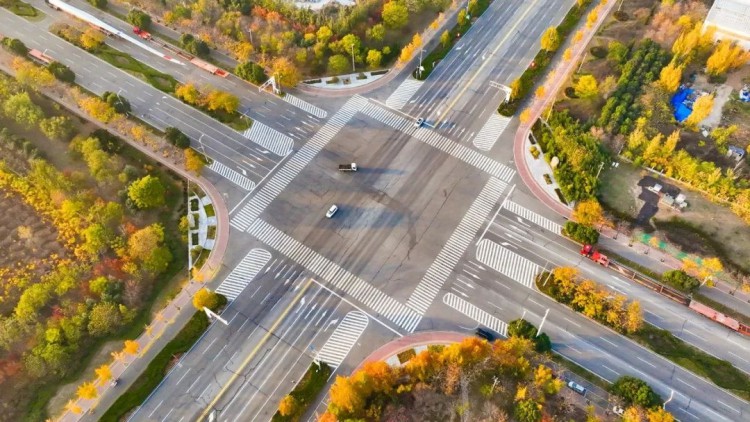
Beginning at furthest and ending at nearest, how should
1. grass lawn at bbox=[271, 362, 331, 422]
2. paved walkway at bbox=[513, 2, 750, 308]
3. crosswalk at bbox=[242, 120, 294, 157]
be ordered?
crosswalk at bbox=[242, 120, 294, 157]
paved walkway at bbox=[513, 2, 750, 308]
grass lawn at bbox=[271, 362, 331, 422]

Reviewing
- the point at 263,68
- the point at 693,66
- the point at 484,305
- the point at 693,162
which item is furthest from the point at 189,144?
the point at 693,66

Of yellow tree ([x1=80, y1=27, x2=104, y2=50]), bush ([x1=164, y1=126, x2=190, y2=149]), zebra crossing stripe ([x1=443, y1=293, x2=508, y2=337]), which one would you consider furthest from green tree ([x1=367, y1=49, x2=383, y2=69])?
yellow tree ([x1=80, y1=27, x2=104, y2=50])

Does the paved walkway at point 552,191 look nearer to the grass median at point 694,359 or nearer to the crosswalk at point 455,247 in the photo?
the crosswalk at point 455,247

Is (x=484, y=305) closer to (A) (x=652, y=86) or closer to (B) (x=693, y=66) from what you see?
(A) (x=652, y=86)

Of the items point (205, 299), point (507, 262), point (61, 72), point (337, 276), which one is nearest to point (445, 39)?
point (507, 262)

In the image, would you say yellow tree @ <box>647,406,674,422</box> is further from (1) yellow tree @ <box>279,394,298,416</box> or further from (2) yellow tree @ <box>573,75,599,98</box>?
(2) yellow tree @ <box>573,75,599,98</box>

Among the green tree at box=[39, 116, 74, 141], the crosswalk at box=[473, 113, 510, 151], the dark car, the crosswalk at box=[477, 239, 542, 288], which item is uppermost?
the green tree at box=[39, 116, 74, 141]
